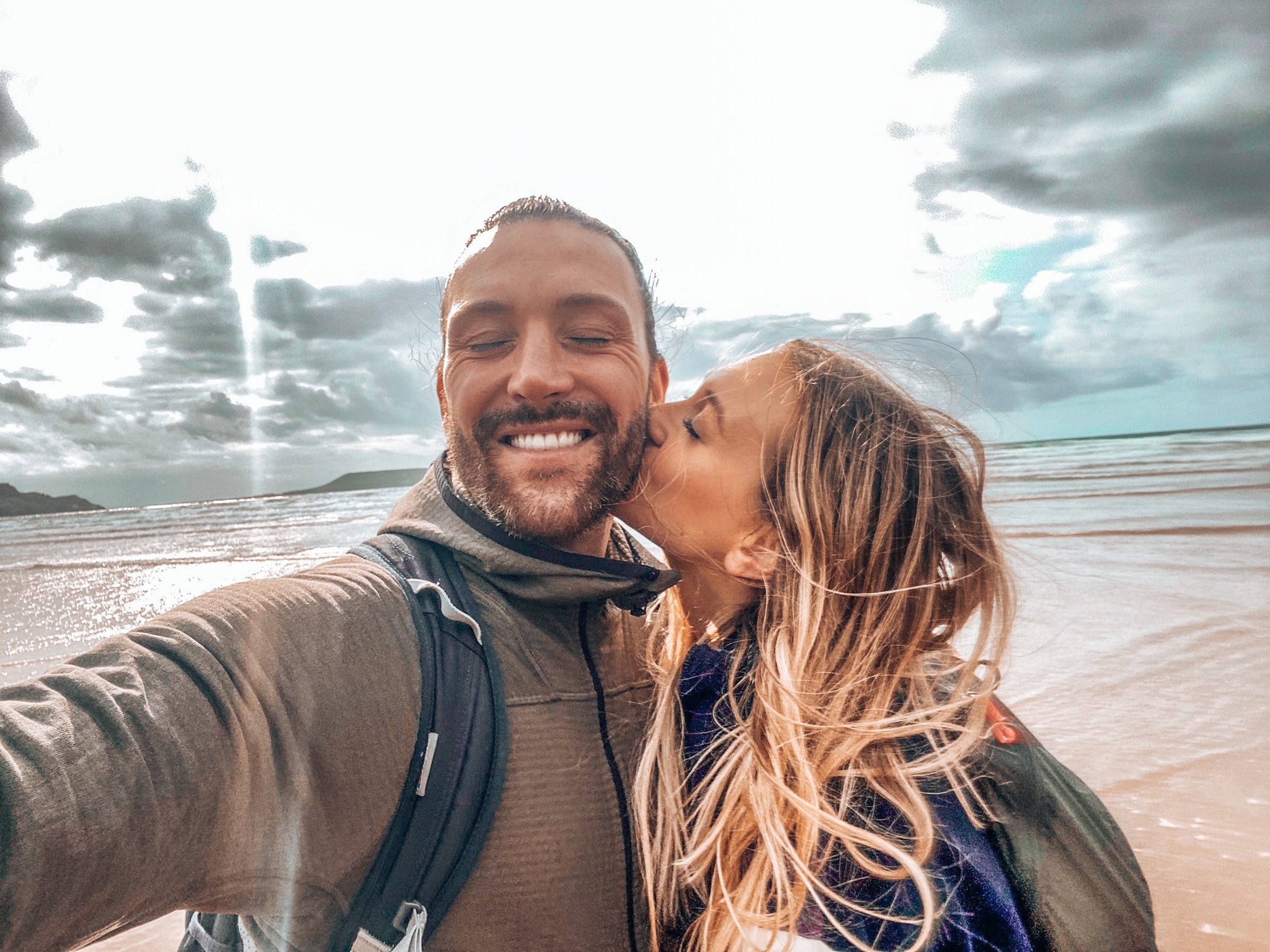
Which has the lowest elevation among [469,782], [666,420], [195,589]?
[195,589]

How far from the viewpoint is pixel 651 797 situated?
1794 mm

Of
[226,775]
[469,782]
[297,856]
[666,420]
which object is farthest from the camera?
[666,420]

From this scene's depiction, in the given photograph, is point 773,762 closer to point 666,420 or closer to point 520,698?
point 520,698

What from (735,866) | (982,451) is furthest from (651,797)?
(982,451)

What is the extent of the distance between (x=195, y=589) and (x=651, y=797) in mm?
9682

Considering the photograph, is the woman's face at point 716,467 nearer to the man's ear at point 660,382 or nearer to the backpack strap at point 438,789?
the man's ear at point 660,382

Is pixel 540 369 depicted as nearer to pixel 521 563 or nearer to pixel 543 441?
pixel 543 441

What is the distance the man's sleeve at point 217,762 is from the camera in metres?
1.01

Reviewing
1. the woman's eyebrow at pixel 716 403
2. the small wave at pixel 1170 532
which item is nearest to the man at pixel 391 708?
the woman's eyebrow at pixel 716 403

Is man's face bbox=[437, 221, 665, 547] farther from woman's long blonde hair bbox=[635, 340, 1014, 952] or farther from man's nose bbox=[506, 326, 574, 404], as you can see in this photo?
woman's long blonde hair bbox=[635, 340, 1014, 952]

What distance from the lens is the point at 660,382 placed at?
3062 mm

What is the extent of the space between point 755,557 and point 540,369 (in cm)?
88

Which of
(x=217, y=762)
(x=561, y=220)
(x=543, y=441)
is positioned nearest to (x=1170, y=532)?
(x=561, y=220)

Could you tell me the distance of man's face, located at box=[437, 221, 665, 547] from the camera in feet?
7.23
